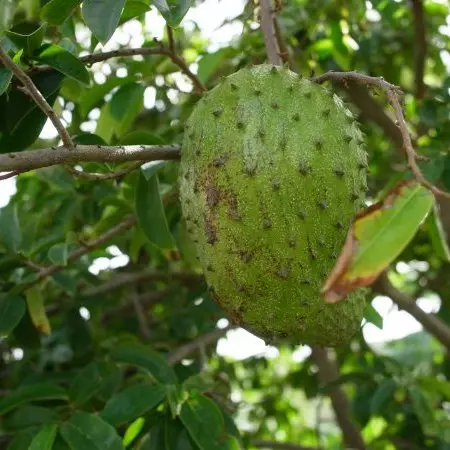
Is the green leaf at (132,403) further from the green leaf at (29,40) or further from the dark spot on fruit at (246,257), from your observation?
the green leaf at (29,40)

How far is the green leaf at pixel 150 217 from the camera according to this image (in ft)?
5.82

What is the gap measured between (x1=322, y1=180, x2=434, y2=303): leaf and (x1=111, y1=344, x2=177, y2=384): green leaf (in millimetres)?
1109

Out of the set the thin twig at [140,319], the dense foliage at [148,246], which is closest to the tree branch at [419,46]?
the dense foliage at [148,246]

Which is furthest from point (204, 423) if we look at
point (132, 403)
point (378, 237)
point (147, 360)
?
point (378, 237)

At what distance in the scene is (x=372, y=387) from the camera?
288 centimetres

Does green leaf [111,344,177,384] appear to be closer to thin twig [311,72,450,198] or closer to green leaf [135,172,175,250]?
green leaf [135,172,175,250]

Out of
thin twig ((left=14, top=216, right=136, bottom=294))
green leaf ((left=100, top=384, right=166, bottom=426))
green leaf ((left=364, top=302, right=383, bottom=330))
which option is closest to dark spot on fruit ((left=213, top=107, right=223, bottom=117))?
thin twig ((left=14, top=216, right=136, bottom=294))

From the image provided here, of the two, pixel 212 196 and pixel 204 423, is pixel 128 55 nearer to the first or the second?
pixel 212 196

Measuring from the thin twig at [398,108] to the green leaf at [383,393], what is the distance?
4.28 ft

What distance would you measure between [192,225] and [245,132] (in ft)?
0.72

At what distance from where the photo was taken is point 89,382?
209 cm

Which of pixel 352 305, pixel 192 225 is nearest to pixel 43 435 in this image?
pixel 192 225

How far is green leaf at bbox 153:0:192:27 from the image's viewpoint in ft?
4.45

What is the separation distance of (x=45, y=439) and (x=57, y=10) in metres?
0.89
